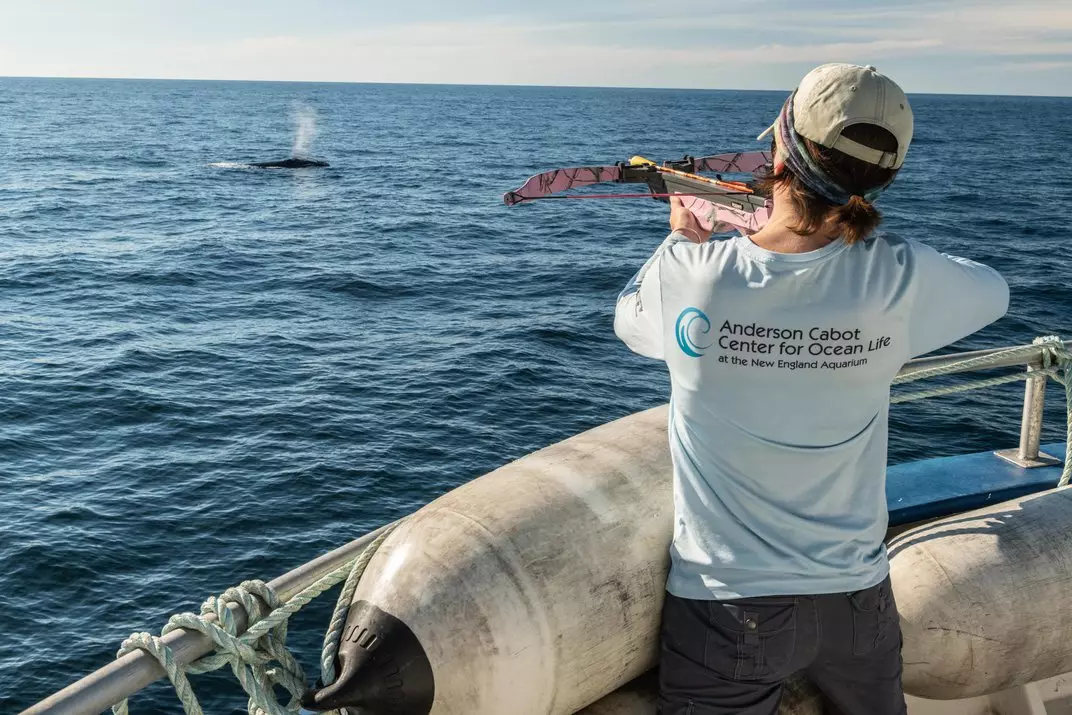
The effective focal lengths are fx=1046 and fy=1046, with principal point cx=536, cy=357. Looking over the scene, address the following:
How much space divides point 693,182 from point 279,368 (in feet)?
55.9

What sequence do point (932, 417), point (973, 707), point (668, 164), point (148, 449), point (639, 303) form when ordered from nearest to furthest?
point (639, 303) < point (973, 707) < point (668, 164) < point (148, 449) < point (932, 417)

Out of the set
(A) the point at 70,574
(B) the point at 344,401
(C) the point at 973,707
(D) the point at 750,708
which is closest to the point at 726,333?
(D) the point at 750,708

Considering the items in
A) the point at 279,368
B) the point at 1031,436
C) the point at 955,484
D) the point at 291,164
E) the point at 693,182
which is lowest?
the point at 279,368

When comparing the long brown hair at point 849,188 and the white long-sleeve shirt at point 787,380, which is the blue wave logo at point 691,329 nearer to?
the white long-sleeve shirt at point 787,380

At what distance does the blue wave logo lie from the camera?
6.91 ft

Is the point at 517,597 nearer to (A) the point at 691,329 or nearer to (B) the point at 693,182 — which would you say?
(A) the point at 691,329

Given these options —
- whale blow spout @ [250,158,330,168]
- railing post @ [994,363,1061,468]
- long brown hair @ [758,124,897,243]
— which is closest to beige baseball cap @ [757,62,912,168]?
long brown hair @ [758,124,897,243]

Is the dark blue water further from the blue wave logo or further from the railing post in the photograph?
the blue wave logo

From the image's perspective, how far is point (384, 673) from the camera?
234cm

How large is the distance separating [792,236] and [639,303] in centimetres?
35

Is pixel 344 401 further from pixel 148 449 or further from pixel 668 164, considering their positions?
pixel 668 164

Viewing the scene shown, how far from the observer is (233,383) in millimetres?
19422


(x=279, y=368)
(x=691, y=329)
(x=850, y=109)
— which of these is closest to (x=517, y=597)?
(x=691, y=329)

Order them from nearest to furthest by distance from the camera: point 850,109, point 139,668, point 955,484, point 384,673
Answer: point 850,109
point 139,668
point 384,673
point 955,484
